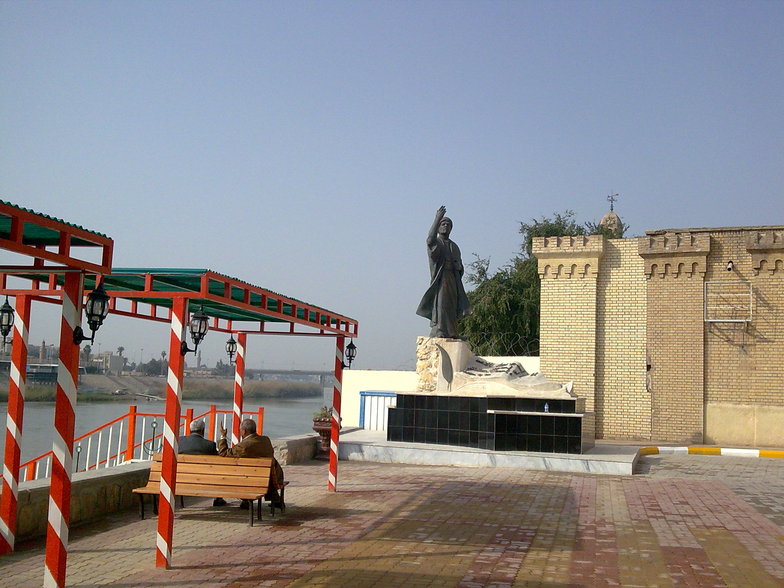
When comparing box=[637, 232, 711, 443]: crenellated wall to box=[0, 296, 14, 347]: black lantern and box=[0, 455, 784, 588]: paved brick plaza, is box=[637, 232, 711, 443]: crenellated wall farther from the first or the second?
box=[0, 296, 14, 347]: black lantern

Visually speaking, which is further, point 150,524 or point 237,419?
point 237,419

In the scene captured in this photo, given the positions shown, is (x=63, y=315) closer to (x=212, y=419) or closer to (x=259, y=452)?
(x=259, y=452)

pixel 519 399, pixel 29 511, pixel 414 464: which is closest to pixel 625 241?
pixel 519 399

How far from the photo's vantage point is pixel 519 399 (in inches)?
600

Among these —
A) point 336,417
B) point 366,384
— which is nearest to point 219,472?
point 336,417

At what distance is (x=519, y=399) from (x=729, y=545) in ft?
23.7

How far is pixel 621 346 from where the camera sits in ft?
70.4

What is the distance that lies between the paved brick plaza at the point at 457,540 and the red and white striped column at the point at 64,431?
90 centimetres

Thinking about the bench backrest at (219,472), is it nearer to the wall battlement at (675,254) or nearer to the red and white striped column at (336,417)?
the red and white striped column at (336,417)

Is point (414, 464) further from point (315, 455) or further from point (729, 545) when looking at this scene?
point (729, 545)

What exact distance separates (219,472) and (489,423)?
7677 millimetres

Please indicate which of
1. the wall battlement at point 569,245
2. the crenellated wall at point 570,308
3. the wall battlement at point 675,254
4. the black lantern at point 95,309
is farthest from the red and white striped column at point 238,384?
the wall battlement at point 675,254

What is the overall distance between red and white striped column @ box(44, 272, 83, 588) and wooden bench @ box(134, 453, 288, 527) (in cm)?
285

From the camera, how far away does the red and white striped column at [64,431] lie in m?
5.41
